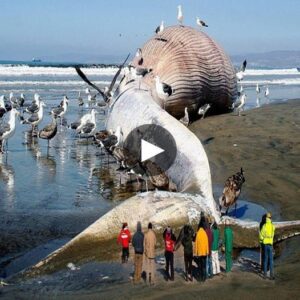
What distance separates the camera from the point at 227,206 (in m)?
11.4

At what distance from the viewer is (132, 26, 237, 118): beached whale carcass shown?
2103 cm

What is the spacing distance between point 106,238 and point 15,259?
1.44m

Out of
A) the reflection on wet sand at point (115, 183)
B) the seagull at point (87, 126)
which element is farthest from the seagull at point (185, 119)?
the reflection on wet sand at point (115, 183)

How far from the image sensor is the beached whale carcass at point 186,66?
2103cm

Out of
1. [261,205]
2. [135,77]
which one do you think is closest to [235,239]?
[261,205]

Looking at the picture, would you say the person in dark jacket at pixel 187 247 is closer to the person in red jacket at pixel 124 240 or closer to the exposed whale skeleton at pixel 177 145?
the person in red jacket at pixel 124 240

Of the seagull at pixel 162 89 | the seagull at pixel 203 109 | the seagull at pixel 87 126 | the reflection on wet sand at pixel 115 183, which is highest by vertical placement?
the seagull at pixel 162 89

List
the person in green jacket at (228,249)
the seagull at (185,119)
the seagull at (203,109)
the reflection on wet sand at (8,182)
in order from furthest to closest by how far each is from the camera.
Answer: the seagull at (203,109) → the seagull at (185,119) → the reflection on wet sand at (8,182) → the person in green jacket at (228,249)

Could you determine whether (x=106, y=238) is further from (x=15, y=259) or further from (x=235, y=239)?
(x=235, y=239)

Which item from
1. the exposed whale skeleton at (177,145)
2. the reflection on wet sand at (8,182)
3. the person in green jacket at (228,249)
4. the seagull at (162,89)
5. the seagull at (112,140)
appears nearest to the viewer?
the person in green jacket at (228,249)

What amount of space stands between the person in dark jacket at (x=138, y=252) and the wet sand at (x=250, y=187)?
7.1 inches

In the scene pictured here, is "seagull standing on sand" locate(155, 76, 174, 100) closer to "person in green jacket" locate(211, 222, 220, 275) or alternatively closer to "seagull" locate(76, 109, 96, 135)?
"seagull" locate(76, 109, 96, 135)

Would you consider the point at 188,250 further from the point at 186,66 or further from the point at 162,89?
the point at 186,66

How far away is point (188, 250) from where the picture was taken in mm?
8578
